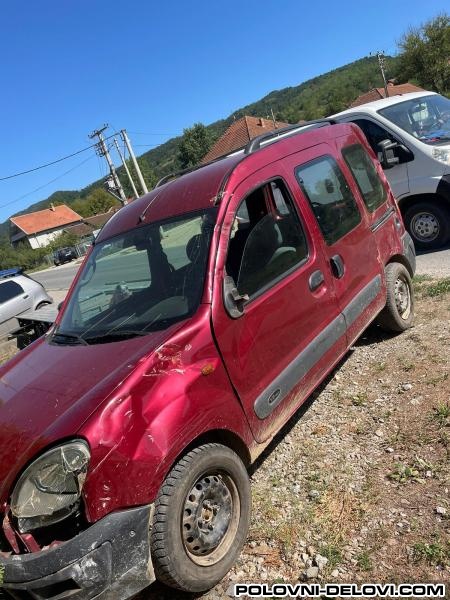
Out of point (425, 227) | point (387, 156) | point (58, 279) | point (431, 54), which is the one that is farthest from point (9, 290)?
point (431, 54)

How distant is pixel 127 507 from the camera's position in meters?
2.24

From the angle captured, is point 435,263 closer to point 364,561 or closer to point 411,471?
point 411,471

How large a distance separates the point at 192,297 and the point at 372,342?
2866 mm

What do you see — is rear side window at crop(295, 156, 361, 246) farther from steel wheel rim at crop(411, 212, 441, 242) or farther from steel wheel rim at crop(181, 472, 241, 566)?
steel wheel rim at crop(411, 212, 441, 242)

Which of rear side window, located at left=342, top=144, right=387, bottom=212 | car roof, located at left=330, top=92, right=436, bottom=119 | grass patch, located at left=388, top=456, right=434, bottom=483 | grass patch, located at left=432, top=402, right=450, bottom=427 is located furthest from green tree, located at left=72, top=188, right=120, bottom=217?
grass patch, located at left=388, top=456, right=434, bottom=483

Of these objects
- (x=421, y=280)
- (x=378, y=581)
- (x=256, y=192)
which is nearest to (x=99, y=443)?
(x=378, y=581)

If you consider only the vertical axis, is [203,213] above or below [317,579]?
above

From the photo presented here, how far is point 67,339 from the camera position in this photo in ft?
11.0

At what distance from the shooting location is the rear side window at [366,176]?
4543mm

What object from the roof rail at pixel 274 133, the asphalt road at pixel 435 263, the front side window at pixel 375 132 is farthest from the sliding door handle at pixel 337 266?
the front side window at pixel 375 132

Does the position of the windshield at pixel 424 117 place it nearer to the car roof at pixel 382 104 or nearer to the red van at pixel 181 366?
the car roof at pixel 382 104

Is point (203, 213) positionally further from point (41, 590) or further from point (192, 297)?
point (41, 590)

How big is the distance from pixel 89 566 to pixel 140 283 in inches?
72.6

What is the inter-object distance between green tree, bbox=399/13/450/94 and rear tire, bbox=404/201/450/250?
5355 cm
